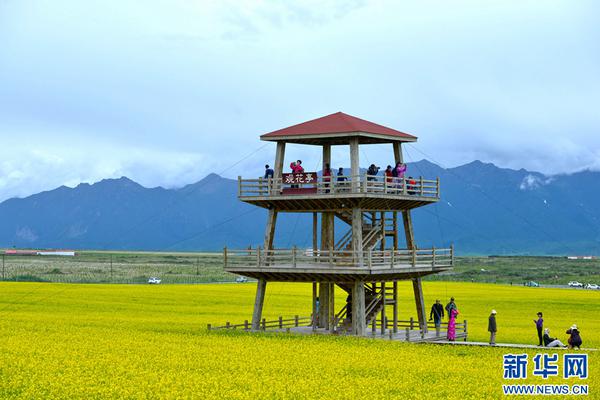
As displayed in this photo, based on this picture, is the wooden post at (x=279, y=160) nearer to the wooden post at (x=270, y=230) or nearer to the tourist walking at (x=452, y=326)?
the wooden post at (x=270, y=230)

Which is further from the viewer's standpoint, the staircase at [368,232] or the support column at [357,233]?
the staircase at [368,232]

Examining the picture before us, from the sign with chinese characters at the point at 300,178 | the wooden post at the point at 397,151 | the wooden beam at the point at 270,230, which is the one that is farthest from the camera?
the wooden post at the point at 397,151

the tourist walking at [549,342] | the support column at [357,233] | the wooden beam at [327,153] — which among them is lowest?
the tourist walking at [549,342]

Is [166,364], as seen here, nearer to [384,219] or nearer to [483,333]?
[384,219]

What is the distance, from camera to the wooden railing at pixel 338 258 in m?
48.4

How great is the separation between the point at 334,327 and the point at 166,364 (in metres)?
14.0

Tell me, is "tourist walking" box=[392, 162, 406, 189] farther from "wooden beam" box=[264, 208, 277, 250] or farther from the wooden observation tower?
"wooden beam" box=[264, 208, 277, 250]

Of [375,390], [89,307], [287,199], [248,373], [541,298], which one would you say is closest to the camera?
[375,390]

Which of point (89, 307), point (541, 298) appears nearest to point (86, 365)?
point (89, 307)

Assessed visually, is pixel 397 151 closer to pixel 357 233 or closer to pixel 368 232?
pixel 368 232

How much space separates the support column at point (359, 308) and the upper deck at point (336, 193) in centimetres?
406

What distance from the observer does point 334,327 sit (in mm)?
51625

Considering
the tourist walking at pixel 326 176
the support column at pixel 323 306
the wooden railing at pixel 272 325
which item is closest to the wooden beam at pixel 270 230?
the tourist walking at pixel 326 176

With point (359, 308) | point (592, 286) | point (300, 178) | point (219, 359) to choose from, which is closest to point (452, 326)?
point (359, 308)
